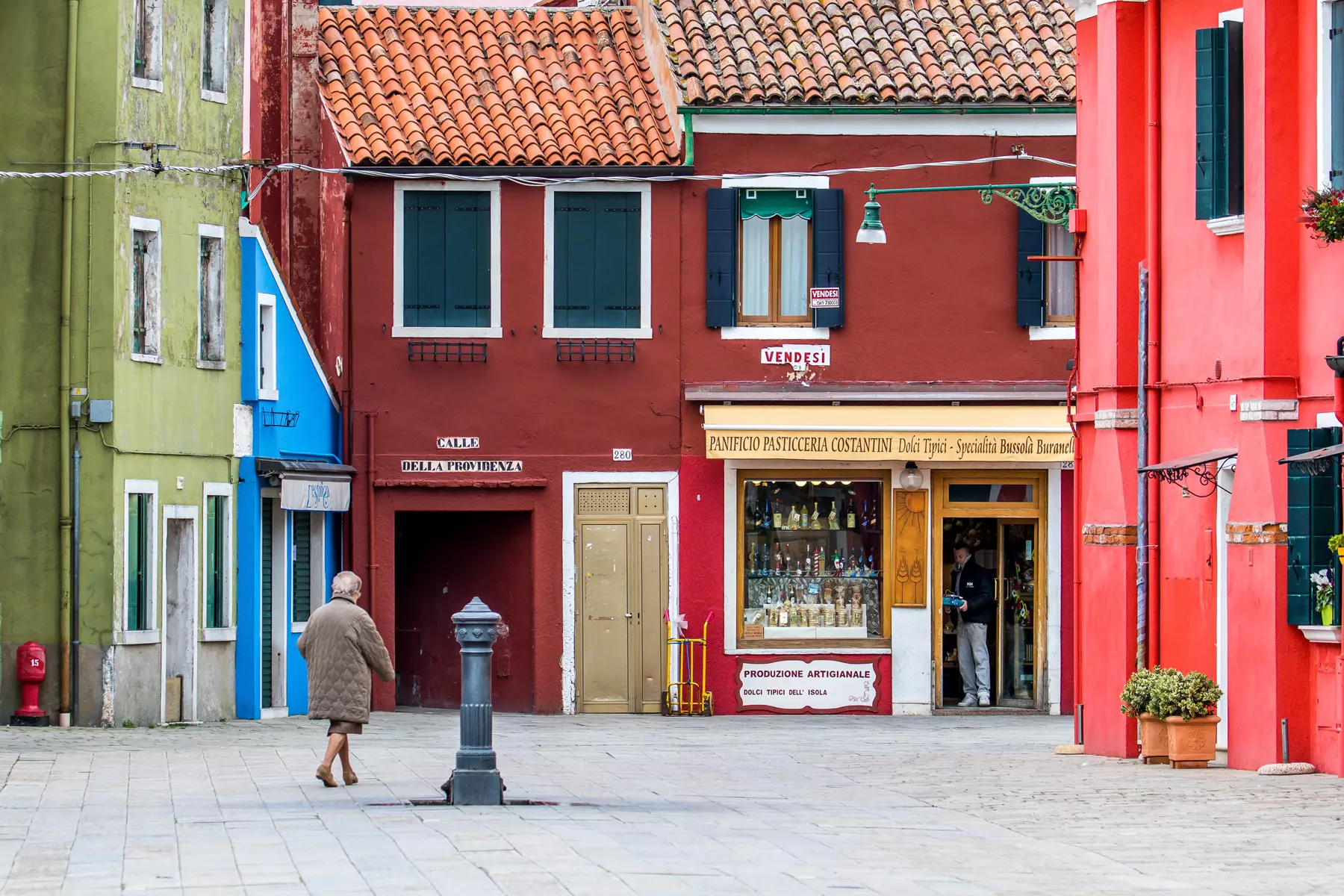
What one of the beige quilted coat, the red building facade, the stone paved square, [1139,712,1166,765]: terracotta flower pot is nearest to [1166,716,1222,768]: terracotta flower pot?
[1139,712,1166,765]: terracotta flower pot

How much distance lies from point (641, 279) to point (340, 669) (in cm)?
1144

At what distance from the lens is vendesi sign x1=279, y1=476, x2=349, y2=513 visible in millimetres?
25172

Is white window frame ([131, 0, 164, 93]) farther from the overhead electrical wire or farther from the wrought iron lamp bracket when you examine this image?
the wrought iron lamp bracket

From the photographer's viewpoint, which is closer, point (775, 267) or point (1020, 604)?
point (775, 267)

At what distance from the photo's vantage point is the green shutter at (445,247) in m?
26.8

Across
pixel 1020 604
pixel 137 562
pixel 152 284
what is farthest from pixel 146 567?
pixel 1020 604

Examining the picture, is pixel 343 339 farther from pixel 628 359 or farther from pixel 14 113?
pixel 14 113

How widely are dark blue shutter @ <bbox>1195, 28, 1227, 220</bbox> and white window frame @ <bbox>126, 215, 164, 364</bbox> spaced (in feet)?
35.7

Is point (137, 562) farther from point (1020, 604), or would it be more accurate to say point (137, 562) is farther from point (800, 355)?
point (1020, 604)

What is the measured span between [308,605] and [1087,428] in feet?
32.5

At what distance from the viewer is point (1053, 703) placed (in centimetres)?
2714

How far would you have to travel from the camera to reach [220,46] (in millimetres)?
25281

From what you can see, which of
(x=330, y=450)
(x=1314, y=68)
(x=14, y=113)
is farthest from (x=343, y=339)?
(x=1314, y=68)

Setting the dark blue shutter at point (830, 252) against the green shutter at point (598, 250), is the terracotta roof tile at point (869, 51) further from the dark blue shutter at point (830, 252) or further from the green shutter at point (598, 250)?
the green shutter at point (598, 250)
